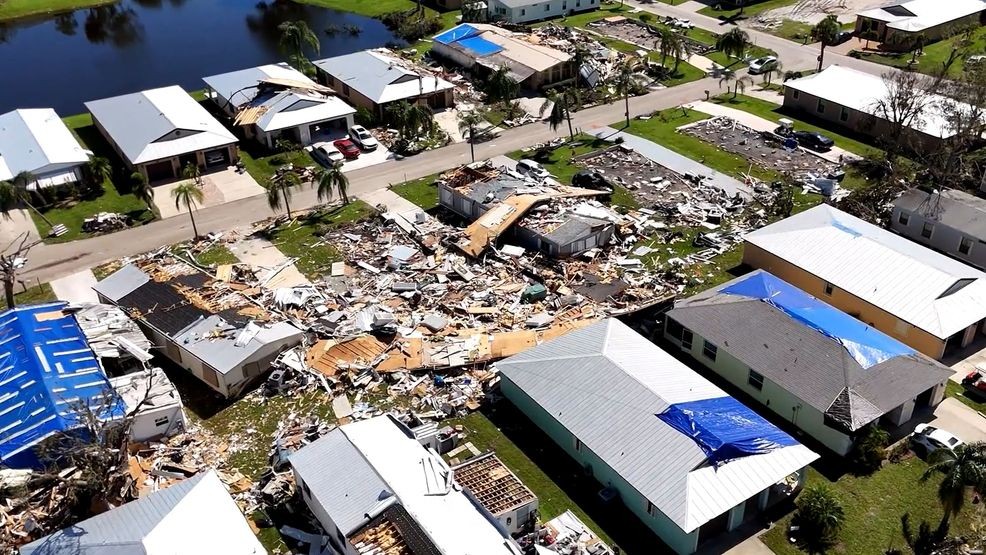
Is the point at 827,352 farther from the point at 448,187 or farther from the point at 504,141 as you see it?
the point at 504,141

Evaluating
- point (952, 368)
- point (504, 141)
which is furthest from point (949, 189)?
point (504, 141)

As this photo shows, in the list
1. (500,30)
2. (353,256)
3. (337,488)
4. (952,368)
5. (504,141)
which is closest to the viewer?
(337,488)

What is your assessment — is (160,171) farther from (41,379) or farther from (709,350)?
(709,350)

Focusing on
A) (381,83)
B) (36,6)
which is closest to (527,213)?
(381,83)

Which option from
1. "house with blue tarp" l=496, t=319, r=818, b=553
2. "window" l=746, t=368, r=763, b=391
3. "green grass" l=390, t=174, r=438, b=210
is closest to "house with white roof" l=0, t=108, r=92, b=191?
"green grass" l=390, t=174, r=438, b=210

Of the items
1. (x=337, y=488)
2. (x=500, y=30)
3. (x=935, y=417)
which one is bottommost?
(x=935, y=417)

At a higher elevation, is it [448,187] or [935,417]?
[448,187]

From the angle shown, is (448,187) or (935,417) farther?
(448,187)
